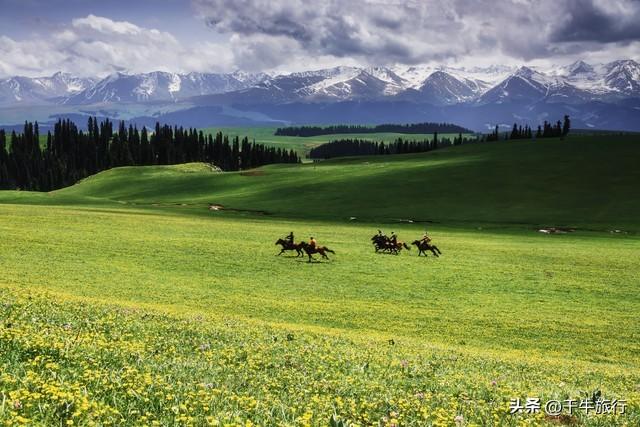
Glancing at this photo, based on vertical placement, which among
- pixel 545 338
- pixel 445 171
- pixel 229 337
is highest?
pixel 445 171

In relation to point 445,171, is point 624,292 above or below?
below

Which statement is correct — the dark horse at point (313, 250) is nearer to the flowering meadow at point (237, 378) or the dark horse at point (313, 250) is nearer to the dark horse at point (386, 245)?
the dark horse at point (386, 245)

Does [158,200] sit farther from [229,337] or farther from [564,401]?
[564,401]

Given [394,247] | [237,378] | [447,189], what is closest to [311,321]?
[237,378]

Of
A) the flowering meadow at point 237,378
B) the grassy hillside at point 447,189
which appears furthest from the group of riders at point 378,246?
the grassy hillside at point 447,189

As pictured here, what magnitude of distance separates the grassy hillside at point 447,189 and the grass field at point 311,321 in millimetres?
3731

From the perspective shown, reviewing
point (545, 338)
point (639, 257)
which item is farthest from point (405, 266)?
point (639, 257)

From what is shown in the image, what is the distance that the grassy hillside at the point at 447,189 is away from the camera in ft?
307

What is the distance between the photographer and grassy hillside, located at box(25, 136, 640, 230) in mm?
93438

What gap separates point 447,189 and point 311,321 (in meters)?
89.3

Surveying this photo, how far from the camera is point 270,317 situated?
28109 millimetres

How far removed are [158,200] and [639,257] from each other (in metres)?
94.3

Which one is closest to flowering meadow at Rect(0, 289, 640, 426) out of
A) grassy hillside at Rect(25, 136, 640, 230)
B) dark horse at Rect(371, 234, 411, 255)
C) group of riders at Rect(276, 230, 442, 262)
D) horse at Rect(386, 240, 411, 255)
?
group of riders at Rect(276, 230, 442, 262)

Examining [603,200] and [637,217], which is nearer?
[637,217]
